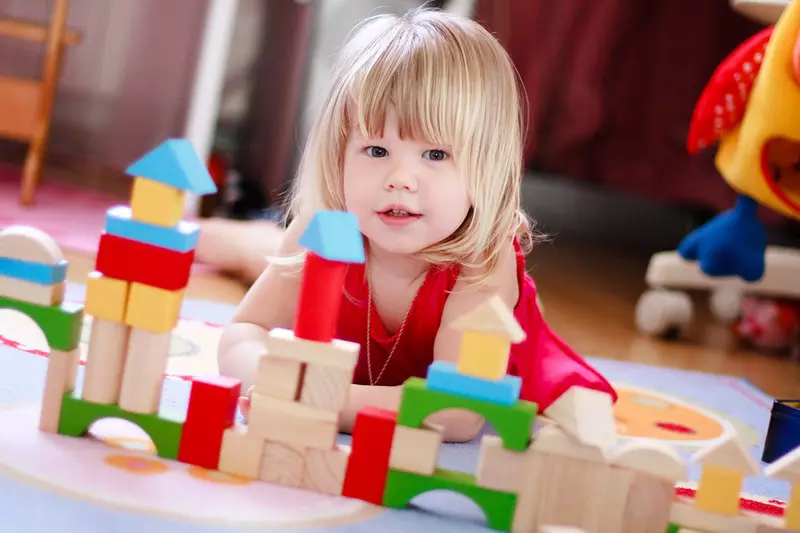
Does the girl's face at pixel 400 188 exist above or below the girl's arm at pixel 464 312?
above

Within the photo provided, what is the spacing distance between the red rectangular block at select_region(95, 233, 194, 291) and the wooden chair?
127 centimetres

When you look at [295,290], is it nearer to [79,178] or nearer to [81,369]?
[81,369]

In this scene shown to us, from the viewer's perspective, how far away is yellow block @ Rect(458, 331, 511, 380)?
0.65m

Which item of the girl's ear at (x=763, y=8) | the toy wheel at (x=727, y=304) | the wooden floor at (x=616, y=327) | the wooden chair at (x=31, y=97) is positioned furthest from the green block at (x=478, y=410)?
the wooden chair at (x=31, y=97)

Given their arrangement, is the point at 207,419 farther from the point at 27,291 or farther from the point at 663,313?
the point at 663,313

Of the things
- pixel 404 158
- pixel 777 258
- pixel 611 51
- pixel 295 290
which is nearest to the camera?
pixel 404 158

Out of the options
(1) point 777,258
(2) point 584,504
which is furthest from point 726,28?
(2) point 584,504

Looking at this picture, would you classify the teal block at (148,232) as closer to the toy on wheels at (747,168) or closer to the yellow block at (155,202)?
the yellow block at (155,202)

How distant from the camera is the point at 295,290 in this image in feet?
3.18

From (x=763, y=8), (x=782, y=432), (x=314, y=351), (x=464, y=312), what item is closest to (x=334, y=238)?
(x=314, y=351)

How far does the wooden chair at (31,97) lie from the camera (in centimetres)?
184

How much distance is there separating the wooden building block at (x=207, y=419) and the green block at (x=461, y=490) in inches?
4.8

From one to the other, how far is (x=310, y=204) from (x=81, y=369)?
0.31 metres

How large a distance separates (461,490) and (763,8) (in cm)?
101
